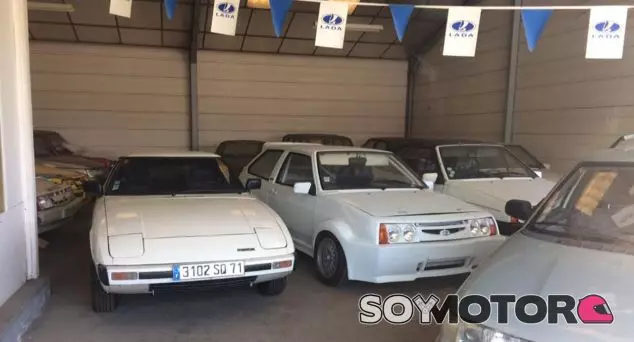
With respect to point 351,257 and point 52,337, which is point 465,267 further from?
point 52,337

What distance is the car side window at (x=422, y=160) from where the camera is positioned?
696 cm

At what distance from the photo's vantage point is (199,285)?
Answer: 3.76 m

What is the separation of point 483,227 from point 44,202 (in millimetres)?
5113

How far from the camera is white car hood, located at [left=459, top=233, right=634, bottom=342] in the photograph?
199cm

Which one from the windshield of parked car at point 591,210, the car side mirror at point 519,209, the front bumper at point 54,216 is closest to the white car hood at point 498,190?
the car side mirror at point 519,209

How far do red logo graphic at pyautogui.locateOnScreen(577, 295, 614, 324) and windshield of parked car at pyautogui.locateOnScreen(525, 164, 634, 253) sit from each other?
1.70ft

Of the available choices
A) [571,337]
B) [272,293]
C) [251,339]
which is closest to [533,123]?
[272,293]

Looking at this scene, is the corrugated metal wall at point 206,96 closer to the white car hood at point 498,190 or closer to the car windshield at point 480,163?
the car windshield at point 480,163

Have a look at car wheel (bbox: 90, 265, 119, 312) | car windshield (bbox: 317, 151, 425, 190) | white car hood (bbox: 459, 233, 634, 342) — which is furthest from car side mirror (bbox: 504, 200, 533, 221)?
car wheel (bbox: 90, 265, 119, 312)

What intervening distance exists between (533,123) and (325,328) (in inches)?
302

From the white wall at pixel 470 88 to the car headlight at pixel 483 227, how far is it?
21.5 ft

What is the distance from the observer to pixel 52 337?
12.1ft

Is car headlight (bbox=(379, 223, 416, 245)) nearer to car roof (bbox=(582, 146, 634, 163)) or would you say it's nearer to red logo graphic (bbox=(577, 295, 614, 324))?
car roof (bbox=(582, 146, 634, 163))

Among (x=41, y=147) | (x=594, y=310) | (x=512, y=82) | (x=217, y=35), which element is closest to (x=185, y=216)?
(x=594, y=310)
